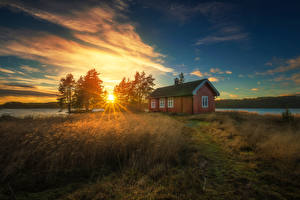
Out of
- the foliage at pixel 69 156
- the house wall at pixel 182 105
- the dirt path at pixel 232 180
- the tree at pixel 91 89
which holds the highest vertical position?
the tree at pixel 91 89

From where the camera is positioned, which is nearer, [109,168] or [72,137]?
[109,168]

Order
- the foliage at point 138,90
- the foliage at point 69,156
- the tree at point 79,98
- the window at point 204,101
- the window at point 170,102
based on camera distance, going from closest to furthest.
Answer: the foliage at point 69,156 → the window at point 204,101 → the window at point 170,102 → the tree at point 79,98 → the foliage at point 138,90

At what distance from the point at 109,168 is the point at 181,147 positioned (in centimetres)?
285

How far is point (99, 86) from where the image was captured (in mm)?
31891

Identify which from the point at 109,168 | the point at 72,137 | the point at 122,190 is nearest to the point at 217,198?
the point at 122,190

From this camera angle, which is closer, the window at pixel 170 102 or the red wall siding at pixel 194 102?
the red wall siding at pixel 194 102

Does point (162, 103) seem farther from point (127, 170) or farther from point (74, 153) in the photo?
point (74, 153)

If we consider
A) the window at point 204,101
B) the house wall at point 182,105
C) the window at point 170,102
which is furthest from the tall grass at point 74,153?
the window at point 170,102

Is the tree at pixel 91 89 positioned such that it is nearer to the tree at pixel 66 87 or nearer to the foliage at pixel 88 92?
the foliage at pixel 88 92

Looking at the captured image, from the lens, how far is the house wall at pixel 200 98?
18598mm

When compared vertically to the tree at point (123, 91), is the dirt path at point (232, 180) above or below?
below

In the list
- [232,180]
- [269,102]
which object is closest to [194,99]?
[232,180]

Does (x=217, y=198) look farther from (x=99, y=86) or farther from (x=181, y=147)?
(x=99, y=86)

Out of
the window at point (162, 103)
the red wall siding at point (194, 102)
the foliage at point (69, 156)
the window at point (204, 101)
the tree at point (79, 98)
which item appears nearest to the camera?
the foliage at point (69, 156)
